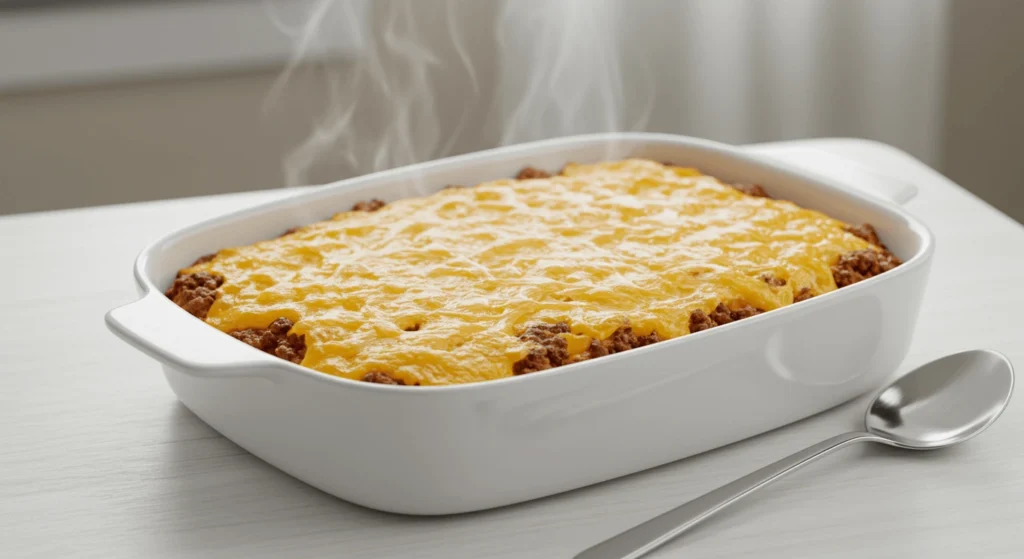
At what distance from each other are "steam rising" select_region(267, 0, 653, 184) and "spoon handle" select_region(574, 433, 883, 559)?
1926 mm

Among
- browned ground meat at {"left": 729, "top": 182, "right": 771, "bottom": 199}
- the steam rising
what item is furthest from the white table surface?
the steam rising

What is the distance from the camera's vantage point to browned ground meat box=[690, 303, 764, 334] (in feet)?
3.12

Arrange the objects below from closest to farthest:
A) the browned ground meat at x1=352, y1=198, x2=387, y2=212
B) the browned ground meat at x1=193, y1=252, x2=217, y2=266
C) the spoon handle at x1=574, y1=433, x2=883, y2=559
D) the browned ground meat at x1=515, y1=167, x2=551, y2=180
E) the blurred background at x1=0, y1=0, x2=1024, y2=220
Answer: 1. the spoon handle at x1=574, y1=433, x2=883, y2=559
2. the browned ground meat at x1=193, y1=252, x2=217, y2=266
3. the browned ground meat at x1=352, y1=198, x2=387, y2=212
4. the browned ground meat at x1=515, y1=167, x2=551, y2=180
5. the blurred background at x1=0, y1=0, x2=1024, y2=220

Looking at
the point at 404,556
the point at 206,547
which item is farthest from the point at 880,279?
the point at 206,547

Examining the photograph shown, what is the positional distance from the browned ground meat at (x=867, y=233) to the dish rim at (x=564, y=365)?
3cm

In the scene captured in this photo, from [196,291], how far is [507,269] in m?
0.30

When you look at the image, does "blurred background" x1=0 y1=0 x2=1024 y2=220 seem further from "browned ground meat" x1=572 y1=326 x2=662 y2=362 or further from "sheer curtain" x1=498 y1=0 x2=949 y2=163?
"browned ground meat" x1=572 y1=326 x2=662 y2=362

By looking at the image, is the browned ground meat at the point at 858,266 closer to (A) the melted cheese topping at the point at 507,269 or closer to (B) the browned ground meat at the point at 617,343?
(A) the melted cheese topping at the point at 507,269

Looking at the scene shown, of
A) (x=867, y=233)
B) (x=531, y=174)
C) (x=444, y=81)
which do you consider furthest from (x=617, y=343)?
(x=444, y=81)

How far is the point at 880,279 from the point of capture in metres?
0.93

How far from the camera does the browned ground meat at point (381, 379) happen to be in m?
0.83

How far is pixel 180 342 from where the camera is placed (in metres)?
0.83

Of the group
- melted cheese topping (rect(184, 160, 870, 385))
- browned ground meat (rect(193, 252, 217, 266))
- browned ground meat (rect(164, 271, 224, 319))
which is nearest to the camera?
melted cheese topping (rect(184, 160, 870, 385))

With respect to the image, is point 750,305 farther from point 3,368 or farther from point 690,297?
point 3,368
